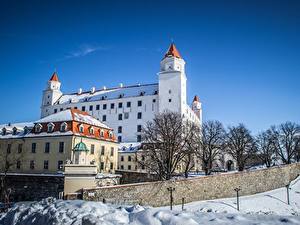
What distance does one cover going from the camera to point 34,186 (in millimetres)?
27656

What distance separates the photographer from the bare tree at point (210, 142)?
1698 inches

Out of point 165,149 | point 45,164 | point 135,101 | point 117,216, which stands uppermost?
point 135,101

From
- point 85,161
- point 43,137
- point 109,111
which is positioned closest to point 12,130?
point 43,137

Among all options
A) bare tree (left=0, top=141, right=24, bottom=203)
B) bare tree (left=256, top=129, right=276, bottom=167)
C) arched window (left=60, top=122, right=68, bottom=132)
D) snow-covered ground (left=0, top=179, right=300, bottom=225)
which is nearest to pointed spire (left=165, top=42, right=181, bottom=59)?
bare tree (left=256, top=129, right=276, bottom=167)

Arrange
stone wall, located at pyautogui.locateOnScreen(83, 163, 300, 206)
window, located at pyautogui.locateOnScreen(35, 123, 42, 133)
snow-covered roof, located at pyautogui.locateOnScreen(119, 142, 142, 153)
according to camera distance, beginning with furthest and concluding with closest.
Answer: snow-covered roof, located at pyautogui.locateOnScreen(119, 142, 142, 153), window, located at pyautogui.locateOnScreen(35, 123, 42, 133), stone wall, located at pyautogui.locateOnScreen(83, 163, 300, 206)

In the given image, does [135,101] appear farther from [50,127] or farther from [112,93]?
[50,127]

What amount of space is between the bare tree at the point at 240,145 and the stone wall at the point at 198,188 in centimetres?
717

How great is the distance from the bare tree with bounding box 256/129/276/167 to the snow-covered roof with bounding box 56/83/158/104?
25360mm

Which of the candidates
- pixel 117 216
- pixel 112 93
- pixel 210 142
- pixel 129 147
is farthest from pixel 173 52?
pixel 117 216

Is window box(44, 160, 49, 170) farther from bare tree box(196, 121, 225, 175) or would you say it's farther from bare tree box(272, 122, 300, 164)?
bare tree box(272, 122, 300, 164)

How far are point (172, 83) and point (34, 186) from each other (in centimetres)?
4125

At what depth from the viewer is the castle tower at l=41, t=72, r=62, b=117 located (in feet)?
254

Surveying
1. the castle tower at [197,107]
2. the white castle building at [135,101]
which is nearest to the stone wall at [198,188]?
the white castle building at [135,101]

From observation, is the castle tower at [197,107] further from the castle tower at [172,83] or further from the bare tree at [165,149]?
the bare tree at [165,149]
